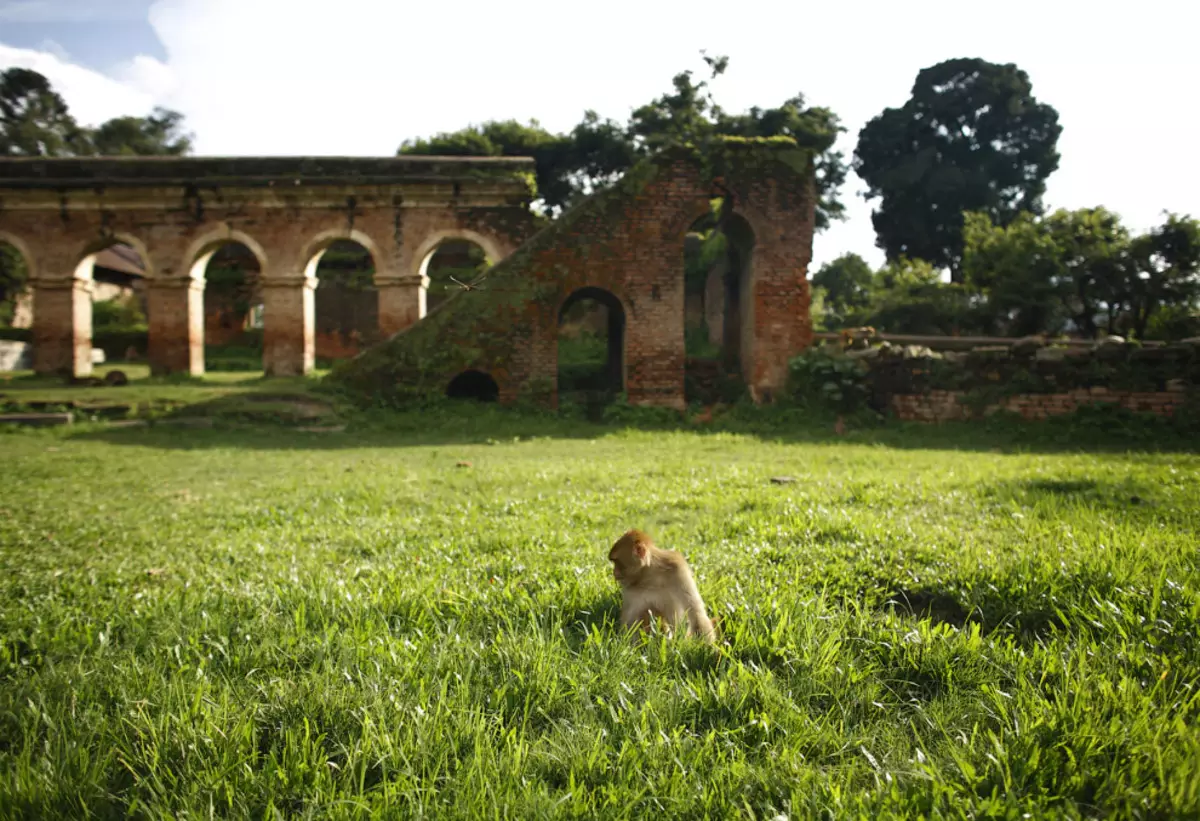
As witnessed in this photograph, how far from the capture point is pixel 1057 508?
4156mm

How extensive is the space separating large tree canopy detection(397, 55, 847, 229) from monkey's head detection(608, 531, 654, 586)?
30.7 m

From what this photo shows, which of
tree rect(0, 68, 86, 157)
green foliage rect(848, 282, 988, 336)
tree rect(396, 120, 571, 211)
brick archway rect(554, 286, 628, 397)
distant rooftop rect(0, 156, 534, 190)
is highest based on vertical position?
tree rect(0, 68, 86, 157)

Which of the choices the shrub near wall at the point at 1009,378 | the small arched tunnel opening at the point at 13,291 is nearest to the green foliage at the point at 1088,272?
the shrub near wall at the point at 1009,378

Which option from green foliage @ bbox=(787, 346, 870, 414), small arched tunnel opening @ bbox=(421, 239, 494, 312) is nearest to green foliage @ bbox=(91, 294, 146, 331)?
small arched tunnel opening @ bbox=(421, 239, 494, 312)

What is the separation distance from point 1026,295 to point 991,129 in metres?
24.2

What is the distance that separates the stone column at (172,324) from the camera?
17.7 meters

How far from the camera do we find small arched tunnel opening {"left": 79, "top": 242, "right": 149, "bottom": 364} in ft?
83.3

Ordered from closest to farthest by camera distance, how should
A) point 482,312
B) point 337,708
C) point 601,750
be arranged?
point 601,750 < point 337,708 < point 482,312

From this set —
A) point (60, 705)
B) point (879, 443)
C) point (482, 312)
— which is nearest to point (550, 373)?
point (482, 312)

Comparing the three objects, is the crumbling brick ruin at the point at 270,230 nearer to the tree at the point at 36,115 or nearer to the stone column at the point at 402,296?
the stone column at the point at 402,296

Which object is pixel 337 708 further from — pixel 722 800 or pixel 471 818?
pixel 722 800

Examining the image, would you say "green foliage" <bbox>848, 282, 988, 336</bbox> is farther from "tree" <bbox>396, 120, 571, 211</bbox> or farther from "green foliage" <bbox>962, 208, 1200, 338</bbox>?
"tree" <bbox>396, 120, 571, 211</bbox>

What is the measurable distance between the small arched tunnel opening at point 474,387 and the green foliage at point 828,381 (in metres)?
6.54

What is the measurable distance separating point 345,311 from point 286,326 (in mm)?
8946
